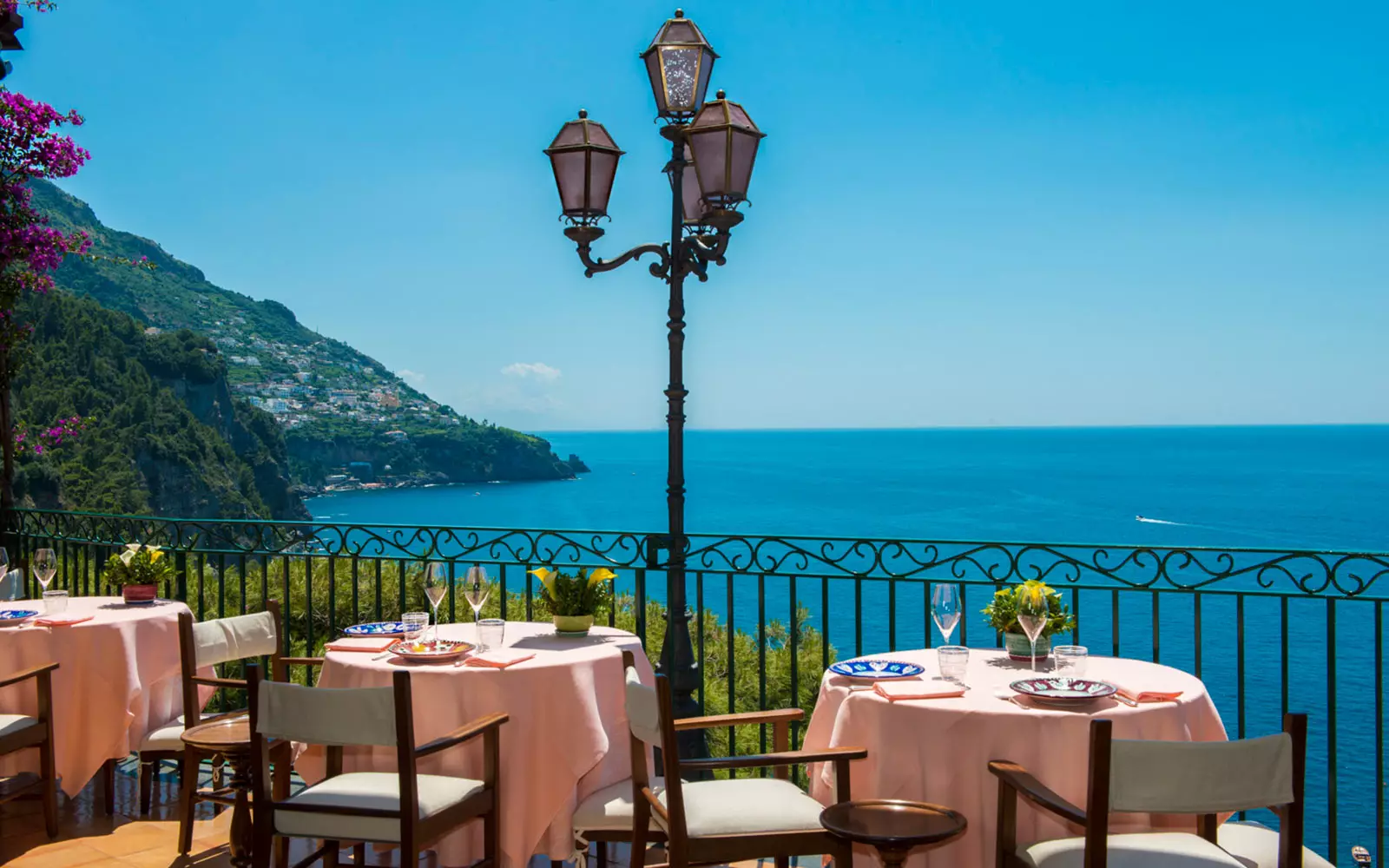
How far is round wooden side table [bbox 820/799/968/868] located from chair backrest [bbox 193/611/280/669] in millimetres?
2741

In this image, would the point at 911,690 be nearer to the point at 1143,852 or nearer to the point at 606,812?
the point at 1143,852

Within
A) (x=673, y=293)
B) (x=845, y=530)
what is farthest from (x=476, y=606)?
(x=845, y=530)

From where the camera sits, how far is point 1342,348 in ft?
244

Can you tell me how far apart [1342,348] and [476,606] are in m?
84.6

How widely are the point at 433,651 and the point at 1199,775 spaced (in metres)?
2.38

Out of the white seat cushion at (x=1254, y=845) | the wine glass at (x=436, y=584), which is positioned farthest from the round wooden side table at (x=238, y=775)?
the white seat cushion at (x=1254, y=845)

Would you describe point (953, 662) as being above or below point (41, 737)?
above

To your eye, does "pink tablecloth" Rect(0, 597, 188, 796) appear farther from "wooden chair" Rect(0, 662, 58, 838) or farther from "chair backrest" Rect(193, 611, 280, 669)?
"chair backrest" Rect(193, 611, 280, 669)

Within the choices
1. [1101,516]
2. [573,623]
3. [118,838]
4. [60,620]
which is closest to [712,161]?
[573,623]

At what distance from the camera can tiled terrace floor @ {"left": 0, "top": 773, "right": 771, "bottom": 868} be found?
13.2ft

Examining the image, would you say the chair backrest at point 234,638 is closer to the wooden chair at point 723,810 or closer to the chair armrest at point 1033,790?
the wooden chair at point 723,810

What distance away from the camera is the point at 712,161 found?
427cm

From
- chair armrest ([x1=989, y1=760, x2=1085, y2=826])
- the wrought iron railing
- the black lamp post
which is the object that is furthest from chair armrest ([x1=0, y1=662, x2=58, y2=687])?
chair armrest ([x1=989, y1=760, x2=1085, y2=826])

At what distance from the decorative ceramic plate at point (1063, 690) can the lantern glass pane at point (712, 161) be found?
2244mm
